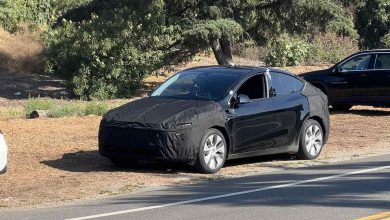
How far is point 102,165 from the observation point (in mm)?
13656

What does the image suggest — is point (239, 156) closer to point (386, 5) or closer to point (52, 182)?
point (52, 182)

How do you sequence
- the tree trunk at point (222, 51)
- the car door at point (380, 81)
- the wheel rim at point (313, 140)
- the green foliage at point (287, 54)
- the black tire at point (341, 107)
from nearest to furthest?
the wheel rim at point (313, 140), the car door at point (380, 81), the black tire at point (341, 107), the tree trunk at point (222, 51), the green foliage at point (287, 54)

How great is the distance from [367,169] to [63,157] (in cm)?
511

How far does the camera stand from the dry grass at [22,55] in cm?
3256

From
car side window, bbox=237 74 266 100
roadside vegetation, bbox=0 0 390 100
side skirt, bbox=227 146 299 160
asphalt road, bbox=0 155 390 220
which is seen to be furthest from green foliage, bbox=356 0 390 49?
asphalt road, bbox=0 155 390 220

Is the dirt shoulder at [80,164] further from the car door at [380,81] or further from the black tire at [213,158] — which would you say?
the car door at [380,81]

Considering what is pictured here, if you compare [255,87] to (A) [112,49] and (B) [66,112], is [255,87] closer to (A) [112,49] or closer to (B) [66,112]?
(B) [66,112]

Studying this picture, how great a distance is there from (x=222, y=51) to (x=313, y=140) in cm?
1488

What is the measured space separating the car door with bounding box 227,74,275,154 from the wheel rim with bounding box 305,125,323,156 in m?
0.97

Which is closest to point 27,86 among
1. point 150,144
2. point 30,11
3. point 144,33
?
point 144,33

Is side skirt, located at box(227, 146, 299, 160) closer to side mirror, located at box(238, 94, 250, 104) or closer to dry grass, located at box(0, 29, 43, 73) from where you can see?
side mirror, located at box(238, 94, 250, 104)

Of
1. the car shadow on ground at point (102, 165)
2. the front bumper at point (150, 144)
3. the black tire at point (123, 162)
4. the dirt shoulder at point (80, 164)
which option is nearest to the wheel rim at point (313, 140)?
the dirt shoulder at point (80, 164)

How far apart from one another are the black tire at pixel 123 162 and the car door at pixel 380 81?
33.4ft

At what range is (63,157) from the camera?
14180 mm
